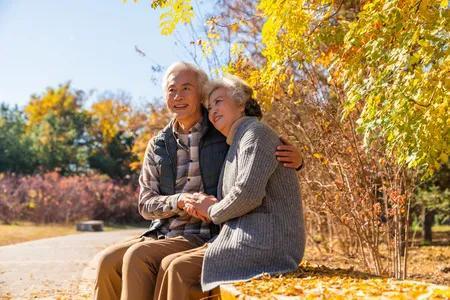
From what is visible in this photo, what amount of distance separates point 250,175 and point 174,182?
2.77ft

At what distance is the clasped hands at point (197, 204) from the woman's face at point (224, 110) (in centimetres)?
38

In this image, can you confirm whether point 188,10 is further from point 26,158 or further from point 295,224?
point 26,158

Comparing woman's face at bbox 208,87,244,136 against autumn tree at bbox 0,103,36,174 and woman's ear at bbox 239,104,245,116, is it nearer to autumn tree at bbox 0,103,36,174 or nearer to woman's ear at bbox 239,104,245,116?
woman's ear at bbox 239,104,245,116

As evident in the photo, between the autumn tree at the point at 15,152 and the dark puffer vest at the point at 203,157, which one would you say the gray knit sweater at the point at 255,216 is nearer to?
the dark puffer vest at the point at 203,157

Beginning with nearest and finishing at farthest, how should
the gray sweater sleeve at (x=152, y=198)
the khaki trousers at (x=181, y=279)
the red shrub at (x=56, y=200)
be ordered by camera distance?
1. the khaki trousers at (x=181, y=279)
2. the gray sweater sleeve at (x=152, y=198)
3. the red shrub at (x=56, y=200)

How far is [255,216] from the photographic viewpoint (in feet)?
9.79

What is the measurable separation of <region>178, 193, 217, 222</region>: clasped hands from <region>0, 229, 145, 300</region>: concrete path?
2.79m

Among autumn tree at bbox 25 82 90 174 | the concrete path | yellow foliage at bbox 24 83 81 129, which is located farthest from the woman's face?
yellow foliage at bbox 24 83 81 129

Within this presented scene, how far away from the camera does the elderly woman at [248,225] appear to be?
2.90 metres

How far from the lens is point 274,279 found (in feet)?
9.25

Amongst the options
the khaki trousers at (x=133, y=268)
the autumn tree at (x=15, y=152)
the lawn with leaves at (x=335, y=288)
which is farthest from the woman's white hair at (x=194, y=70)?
the autumn tree at (x=15, y=152)

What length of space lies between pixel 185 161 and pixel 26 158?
22304 mm

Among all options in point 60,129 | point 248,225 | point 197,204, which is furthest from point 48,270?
point 60,129

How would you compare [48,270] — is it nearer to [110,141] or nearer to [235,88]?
[235,88]
